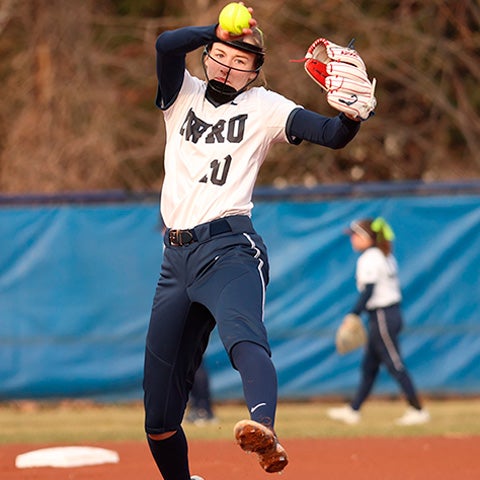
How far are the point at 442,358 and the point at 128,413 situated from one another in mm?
3520

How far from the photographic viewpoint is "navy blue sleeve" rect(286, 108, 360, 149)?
5289mm

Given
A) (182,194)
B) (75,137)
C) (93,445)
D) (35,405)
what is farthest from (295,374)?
(182,194)

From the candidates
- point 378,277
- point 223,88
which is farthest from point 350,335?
point 223,88

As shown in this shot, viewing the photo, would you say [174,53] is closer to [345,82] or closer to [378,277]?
[345,82]

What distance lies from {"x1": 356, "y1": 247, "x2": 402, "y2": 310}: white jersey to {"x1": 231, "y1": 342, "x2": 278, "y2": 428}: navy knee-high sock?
5.98 m

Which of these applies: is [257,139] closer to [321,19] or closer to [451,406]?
[451,406]

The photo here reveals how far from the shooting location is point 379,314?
37.1 feet

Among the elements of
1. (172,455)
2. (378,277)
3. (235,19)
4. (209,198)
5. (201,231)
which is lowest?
(378,277)

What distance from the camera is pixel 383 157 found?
65.7 feet

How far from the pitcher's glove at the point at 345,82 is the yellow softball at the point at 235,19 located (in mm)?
410

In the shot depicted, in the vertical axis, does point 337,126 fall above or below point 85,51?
above

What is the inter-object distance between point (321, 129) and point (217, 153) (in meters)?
0.52

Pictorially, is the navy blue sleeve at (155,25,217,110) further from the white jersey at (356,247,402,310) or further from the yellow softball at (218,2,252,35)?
the white jersey at (356,247,402,310)

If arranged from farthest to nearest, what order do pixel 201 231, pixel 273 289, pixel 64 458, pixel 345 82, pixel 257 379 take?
1. pixel 273 289
2. pixel 64 458
3. pixel 201 231
4. pixel 345 82
5. pixel 257 379
